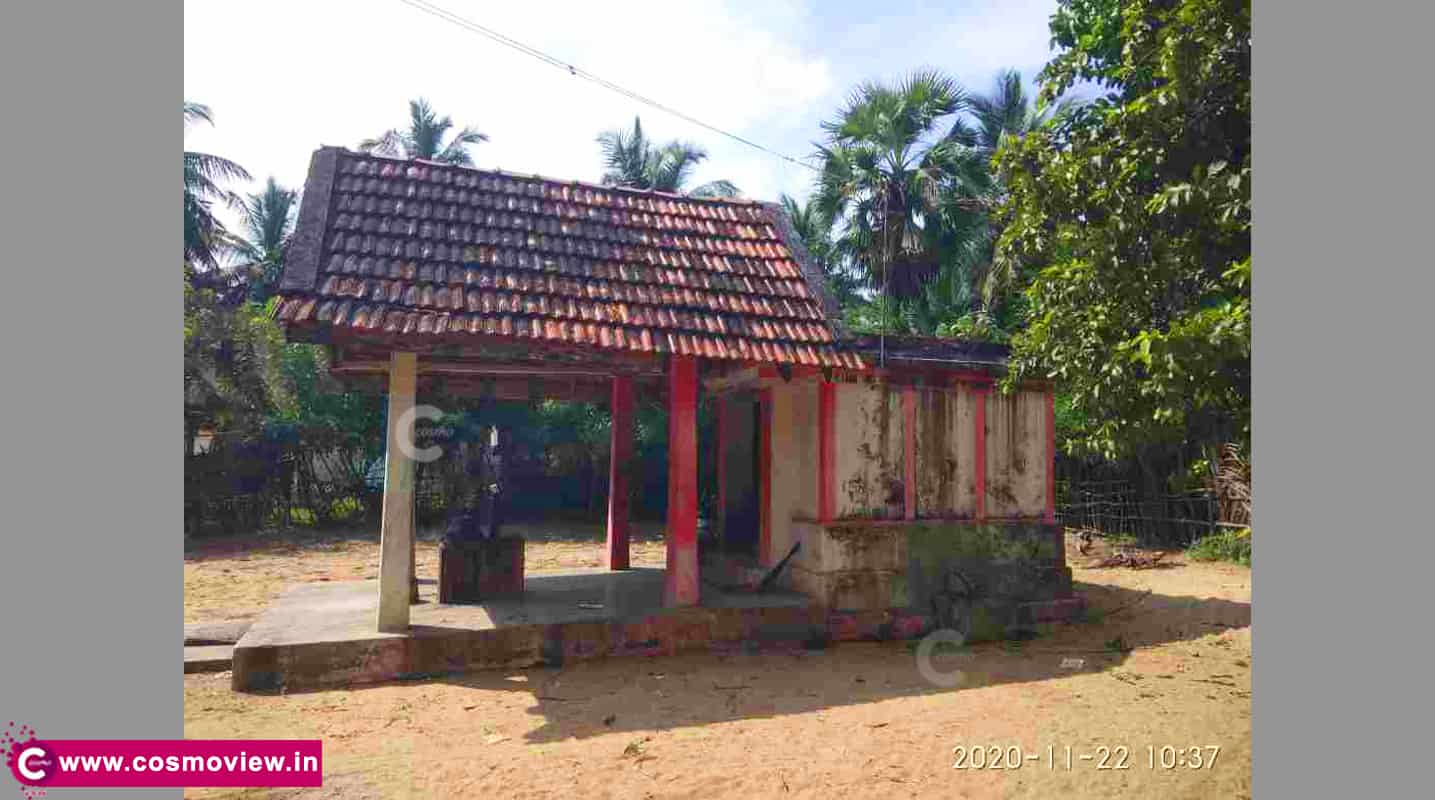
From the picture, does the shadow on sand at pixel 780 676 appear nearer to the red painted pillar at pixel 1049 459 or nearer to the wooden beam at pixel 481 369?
the red painted pillar at pixel 1049 459

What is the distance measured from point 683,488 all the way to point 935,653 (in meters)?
2.85

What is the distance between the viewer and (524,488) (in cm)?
1914

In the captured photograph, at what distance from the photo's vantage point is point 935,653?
7715 mm

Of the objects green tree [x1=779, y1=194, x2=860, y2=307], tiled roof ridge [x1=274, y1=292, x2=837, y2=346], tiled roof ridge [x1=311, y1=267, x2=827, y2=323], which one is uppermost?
green tree [x1=779, y1=194, x2=860, y2=307]

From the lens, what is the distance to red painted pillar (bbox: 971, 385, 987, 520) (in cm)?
878

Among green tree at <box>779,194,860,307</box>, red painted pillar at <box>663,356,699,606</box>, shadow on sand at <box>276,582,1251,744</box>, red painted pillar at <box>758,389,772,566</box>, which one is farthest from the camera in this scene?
green tree at <box>779,194,860,307</box>

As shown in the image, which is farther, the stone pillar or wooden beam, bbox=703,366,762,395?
wooden beam, bbox=703,366,762,395

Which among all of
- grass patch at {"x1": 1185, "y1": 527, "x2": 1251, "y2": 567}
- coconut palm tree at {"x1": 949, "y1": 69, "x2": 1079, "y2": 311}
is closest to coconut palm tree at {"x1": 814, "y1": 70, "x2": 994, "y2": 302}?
coconut palm tree at {"x1": 949, "y1": 69, "x2": 1079, "y2": 311}

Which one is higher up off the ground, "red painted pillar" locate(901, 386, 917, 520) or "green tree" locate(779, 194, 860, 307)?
"green tree" locate(779, 194, 860, 307)

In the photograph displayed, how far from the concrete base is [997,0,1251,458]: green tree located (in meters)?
3.42

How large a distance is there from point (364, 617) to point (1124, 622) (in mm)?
7804

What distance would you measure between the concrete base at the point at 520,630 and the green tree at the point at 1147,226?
3.42 m

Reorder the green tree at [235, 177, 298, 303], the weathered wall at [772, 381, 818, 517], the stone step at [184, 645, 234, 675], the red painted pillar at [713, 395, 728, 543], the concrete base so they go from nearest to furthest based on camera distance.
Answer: the concrete base
the stone step at [184, 645, 234, 675]
the weathered wall at [772, 381, 818, 517]
the red painted pillar at [713, 395, 728, 543]
the green tree at [235, 177, 298, 303]

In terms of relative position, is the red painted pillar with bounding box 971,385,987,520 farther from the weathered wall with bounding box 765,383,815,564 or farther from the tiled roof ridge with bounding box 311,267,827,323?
the tiled roof ridge with bounding box 311,267,827,323
